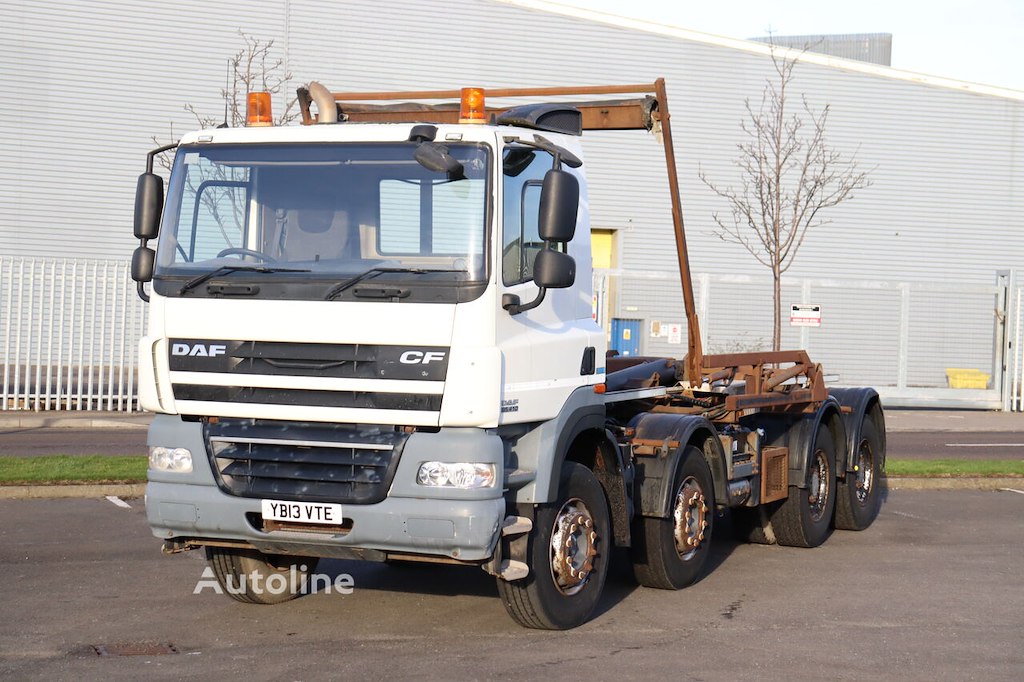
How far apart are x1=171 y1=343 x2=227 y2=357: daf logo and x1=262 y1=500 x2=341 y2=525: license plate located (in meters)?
0.84

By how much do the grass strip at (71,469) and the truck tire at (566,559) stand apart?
6500 mm

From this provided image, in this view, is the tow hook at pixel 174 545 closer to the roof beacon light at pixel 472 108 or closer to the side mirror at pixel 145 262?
the side mirror at pixel 145 262

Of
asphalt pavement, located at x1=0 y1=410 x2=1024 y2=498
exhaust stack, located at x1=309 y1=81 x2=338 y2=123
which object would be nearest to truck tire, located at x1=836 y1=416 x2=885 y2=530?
asphalt pavement, located at x1=0 y1=410 x2=1024 y2=498

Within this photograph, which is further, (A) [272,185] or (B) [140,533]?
(B) [140,533]

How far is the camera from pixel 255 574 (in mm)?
8070

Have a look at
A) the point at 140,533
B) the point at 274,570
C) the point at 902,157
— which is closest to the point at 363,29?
the point at 902,157

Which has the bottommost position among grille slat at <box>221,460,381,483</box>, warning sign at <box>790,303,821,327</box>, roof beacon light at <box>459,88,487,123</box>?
grille slat at <box>221,460,381,483</box>

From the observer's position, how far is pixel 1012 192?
123 ft

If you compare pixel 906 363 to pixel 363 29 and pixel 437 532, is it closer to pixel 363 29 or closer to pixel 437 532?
pixel 363 29

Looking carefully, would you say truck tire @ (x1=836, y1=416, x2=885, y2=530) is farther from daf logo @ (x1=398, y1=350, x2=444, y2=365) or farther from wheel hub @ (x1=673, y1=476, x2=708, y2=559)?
daf logo @ (x1=398, y1=350, x2=444, y2=365)

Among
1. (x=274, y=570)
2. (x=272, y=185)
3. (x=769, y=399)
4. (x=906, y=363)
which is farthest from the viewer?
(x=906, y=363)

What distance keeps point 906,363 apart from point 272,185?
23297 mm

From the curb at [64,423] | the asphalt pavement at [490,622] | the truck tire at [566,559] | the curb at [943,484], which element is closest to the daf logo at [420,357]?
the truck tire at [566,559]

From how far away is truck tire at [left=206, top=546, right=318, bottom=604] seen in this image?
7992 mm
